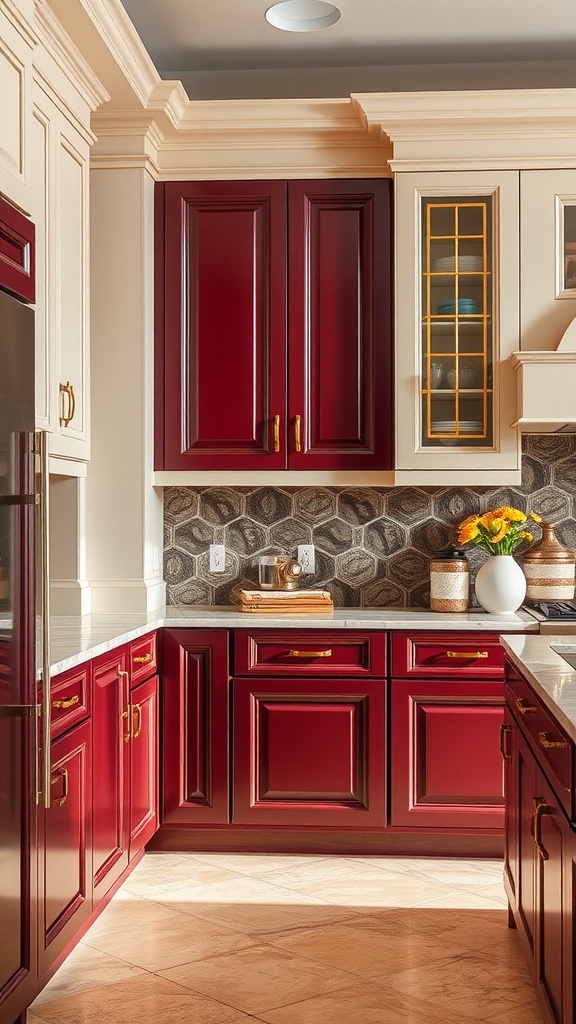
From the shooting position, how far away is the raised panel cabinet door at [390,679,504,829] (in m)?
3.62

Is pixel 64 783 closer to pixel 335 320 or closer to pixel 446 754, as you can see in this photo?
pixel 446 754

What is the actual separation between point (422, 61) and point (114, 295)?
5.03 ft

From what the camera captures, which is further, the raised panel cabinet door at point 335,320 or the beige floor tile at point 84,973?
the raised panel cabinet door at point 335,320

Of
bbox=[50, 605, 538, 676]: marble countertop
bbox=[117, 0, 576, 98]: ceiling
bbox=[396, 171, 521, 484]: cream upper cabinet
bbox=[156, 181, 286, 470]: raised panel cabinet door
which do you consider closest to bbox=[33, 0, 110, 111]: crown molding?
bbox=[117, 0, 576, 98]: ceiling

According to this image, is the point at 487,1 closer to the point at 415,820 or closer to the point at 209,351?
the point at 209,351

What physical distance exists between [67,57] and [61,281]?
→ 67 centimetres

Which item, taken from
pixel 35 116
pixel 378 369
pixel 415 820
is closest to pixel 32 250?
pixel 35 116

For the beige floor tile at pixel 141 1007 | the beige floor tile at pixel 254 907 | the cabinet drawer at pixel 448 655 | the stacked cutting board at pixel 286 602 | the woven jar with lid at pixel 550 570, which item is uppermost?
the woven jar with lid at pixel 550 570

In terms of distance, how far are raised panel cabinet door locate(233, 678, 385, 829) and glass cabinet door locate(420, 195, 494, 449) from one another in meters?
1.00

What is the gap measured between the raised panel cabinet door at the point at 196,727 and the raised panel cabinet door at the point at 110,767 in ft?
1.53

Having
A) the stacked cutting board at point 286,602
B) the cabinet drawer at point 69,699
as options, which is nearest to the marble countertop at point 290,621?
the stacked cutting board at point 286,602

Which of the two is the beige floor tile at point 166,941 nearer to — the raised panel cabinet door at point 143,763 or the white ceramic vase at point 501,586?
the raised panel cabinet door at point 143,763

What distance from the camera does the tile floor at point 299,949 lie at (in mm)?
2551

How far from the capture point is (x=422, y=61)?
410 cm
